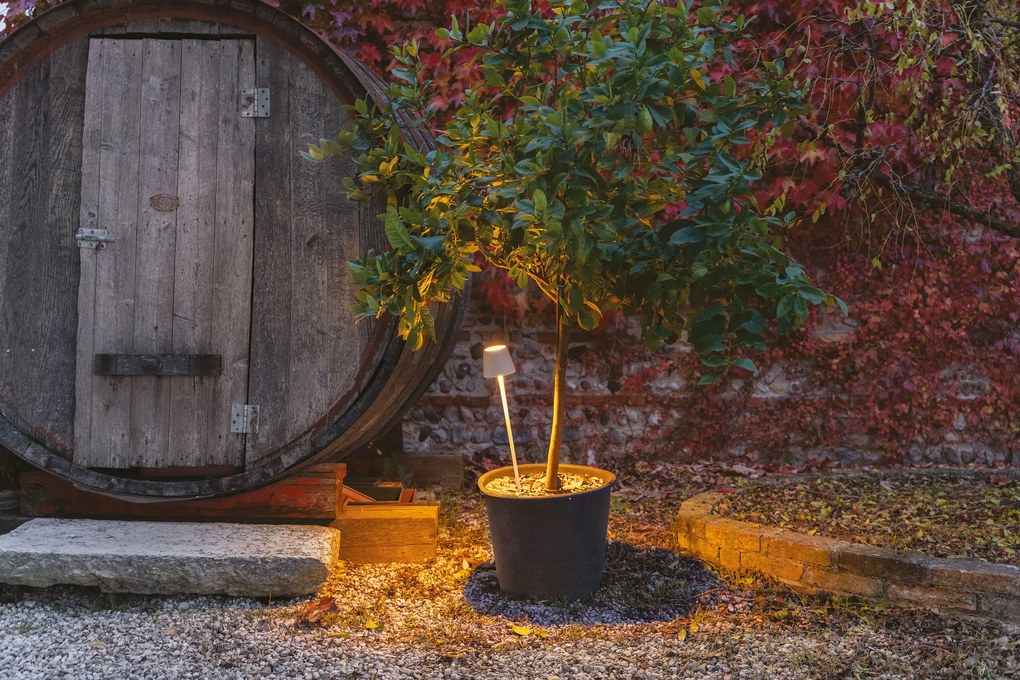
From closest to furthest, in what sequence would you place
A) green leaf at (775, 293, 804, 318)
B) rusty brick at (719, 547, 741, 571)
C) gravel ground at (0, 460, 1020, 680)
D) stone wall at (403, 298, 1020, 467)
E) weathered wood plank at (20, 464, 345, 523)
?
green leaf at (775, 293, 804, 318) < gravel ground at (0, 460, 1020, 680) < weathered wood plank at (20, 464, 345, 523) < rusty brick at (719, 547, 741, 571) < stone wall at (403, 298, 1020, 467)

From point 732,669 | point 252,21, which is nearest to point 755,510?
point 732,669

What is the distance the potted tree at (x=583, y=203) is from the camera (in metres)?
2.29

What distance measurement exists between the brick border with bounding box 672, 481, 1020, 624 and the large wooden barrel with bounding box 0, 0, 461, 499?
56.0 inches

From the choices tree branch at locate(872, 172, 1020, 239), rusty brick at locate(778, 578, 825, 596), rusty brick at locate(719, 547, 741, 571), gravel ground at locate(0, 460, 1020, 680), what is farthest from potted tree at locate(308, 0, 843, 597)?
tree branch at locate(872, 172, 1020, 239)

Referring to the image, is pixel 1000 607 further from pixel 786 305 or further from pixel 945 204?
pixel 945 204

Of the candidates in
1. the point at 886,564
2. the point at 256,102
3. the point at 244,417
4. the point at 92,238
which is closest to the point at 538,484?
the point at 244,417

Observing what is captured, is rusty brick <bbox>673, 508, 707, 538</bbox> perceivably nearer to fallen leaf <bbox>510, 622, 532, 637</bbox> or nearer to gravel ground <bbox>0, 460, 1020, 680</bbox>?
gravel ground <bbox>0, 460, 1020, 680</bbox>

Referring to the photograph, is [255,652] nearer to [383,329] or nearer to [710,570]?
[383,329]

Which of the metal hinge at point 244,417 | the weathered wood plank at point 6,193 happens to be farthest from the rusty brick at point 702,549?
the weathered wood plank at point 6,193

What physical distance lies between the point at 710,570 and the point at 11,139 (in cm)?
291

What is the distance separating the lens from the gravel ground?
2.38 meters

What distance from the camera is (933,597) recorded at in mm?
2717

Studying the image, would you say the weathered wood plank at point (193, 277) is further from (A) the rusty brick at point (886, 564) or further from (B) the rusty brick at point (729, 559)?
(A) the rusty brick at point (886, 564)

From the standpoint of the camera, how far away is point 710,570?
3193 mm
